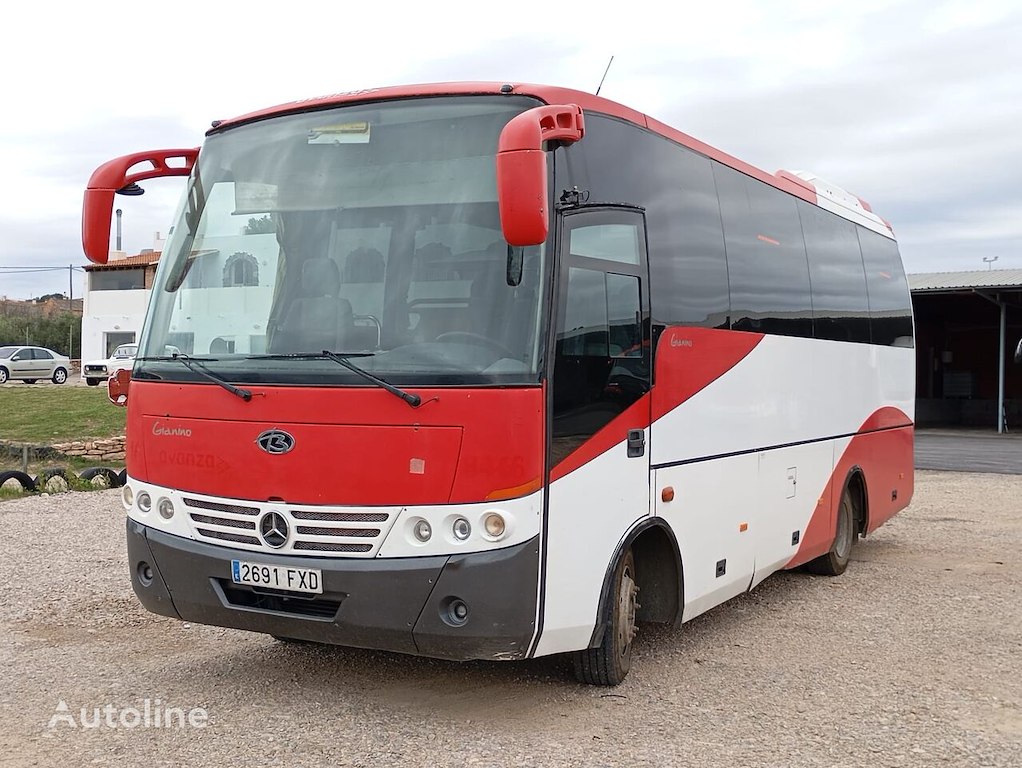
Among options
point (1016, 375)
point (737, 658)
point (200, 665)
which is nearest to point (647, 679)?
point (737, 658)

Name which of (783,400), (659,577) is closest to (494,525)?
(659,577)

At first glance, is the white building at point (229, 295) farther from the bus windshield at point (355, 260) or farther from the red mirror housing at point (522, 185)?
the red mirror housing at point (522, 185)

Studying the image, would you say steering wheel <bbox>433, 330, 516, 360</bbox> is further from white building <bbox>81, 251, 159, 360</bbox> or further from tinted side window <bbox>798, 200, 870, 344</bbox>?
white building <bbox>81, 251, 159, 360</bbox>

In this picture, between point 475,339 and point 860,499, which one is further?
point 860,499

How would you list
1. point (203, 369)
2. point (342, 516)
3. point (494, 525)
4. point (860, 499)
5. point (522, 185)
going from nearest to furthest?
point (522, 185)
point (494, 525)
point (342, 516)
point (203, 369)
point (860, 499)

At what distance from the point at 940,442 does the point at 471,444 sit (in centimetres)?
2506

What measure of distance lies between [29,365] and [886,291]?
42.8 metres

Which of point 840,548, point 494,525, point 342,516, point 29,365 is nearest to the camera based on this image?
point 494,525

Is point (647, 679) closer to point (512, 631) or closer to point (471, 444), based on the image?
point (512, 631)

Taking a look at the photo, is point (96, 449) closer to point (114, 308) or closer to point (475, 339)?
point (475, 339)

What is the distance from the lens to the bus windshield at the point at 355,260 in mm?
5098

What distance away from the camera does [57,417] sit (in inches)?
1068

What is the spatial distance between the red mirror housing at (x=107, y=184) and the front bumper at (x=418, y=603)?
1901mm

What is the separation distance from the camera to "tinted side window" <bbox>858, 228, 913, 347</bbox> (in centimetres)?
1051
